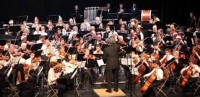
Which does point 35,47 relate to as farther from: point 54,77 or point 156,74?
point 156,74

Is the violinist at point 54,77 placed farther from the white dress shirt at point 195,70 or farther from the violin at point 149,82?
the white dress shirt at point 195,70

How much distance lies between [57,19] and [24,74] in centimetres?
1049

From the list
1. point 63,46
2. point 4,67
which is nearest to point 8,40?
point 63,46

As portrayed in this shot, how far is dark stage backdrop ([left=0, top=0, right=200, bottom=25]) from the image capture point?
23891mm

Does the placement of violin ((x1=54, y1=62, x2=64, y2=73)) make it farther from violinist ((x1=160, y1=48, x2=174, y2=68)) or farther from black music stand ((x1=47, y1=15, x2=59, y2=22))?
black music stand ((x1=47, y1=15, x2=59, y2=22))

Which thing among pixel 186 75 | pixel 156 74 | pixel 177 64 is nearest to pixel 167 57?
pixel 177 64

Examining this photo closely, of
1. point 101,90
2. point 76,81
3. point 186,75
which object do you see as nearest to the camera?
point 186,75

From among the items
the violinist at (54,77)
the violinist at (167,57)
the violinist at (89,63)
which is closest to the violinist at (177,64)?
the violinist at (167,57)

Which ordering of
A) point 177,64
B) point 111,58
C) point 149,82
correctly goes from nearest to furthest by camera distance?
point 149,82
point 111,58
point 177,64

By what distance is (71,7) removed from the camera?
25391 millimetres

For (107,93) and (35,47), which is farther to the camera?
(35,47)

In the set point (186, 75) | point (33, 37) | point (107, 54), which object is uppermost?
point (33, 37)

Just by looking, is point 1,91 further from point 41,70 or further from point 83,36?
point 83,36

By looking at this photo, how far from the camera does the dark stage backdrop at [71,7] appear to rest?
78.4 feet
